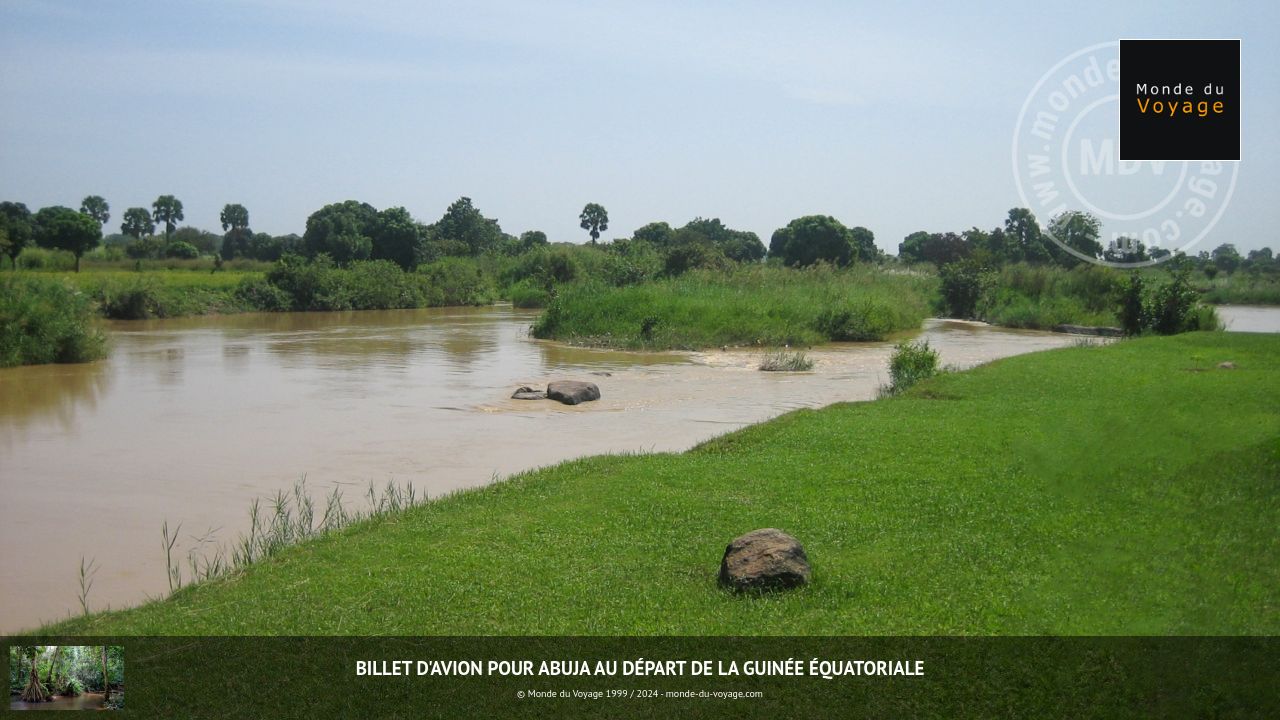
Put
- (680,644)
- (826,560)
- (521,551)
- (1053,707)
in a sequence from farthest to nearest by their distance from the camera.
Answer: (521,551) < (826,560) < (680,644) < (1053,707)

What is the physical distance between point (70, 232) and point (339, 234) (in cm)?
1809

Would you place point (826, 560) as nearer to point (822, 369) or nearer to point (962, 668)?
point (962, 668)

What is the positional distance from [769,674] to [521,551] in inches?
113

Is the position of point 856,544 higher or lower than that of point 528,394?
higher

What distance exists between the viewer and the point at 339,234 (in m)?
68.9

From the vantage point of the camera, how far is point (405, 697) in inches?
202

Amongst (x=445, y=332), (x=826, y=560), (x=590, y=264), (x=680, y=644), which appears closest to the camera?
(x=680, y=644)

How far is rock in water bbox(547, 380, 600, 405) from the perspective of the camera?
18.7 meters

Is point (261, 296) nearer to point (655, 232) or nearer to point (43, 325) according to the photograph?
point (43, 325)

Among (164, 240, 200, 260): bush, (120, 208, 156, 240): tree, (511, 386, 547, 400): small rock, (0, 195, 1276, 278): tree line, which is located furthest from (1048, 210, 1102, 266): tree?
(120, 208, 156, 240): tree

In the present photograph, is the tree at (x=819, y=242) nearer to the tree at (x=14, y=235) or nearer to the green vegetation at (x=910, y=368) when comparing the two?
the tree at (x=14, y=235)

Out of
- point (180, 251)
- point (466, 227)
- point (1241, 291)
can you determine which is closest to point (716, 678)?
point (1241, 291)

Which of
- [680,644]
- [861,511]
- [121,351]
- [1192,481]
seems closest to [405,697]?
[680,644]

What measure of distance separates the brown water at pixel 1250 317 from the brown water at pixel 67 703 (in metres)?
27.7
